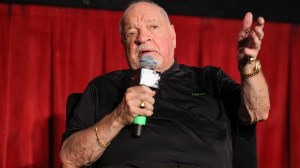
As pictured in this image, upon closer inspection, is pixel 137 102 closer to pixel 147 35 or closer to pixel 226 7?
pixel 147 35

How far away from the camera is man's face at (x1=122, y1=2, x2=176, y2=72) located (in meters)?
1.69

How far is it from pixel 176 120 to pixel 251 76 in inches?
12.9

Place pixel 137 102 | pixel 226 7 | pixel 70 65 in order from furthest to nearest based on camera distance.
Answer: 1. pixel 226 7
2. pixel 70 65
3. pixel 137 102

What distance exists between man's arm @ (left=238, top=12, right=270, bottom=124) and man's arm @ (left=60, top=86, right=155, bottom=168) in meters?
0.37

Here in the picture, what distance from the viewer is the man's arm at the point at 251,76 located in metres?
1.35

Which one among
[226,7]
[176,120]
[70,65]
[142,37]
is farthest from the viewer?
[226,7]

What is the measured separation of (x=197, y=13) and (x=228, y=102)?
4.58ft

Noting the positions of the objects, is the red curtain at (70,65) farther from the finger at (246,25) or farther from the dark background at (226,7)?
the finger at (246,25)

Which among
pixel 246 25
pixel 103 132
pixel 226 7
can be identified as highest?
pixel 226 7

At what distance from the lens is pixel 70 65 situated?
2.74 meters

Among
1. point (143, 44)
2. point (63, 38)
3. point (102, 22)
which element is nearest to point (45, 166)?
point (63, 38)

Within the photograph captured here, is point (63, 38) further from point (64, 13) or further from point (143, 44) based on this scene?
point (143, 44)

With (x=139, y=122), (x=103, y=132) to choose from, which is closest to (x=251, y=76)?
(x=139, y=122)

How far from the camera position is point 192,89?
173cm
